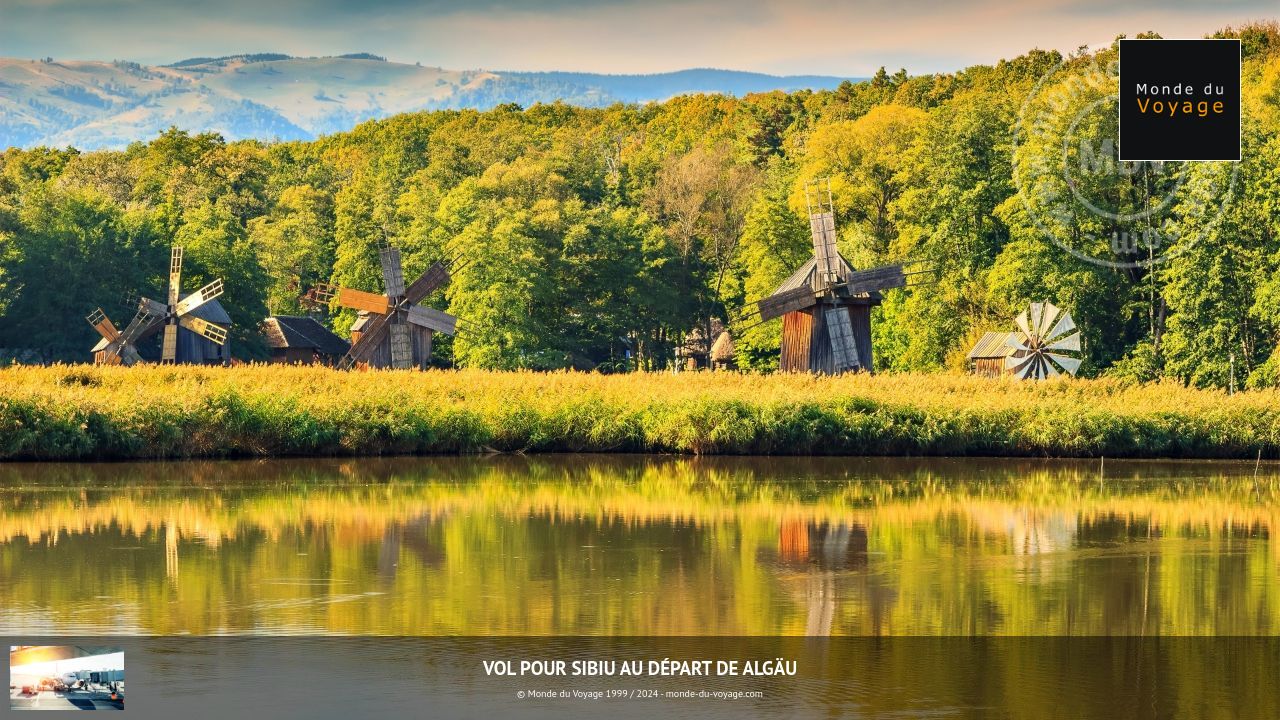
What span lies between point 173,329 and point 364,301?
7.86 meters

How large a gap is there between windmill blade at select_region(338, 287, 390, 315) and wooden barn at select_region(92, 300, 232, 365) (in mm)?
6629

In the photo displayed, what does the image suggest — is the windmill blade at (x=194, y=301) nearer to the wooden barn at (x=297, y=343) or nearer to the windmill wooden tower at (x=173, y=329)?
the windmill wooden tower at (x=173, y=329)

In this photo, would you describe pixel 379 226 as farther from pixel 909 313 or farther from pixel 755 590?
pixel 755 590

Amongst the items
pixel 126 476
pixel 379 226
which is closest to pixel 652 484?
pixel 126 476

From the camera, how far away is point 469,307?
5706cm

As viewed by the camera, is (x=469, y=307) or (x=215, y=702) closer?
(x=215, y=702)

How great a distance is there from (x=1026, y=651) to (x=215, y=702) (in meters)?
6.70

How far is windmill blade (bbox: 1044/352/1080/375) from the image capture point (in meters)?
45.8

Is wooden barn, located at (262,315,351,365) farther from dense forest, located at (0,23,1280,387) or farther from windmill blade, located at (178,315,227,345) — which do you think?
windmill blade, located at (178,315,227,345)

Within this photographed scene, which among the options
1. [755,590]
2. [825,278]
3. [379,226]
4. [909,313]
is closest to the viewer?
[755,590]

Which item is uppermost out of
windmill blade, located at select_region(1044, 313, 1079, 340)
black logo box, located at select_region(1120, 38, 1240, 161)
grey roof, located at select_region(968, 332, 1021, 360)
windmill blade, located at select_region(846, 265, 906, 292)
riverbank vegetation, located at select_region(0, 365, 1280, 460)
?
black logo box, located at select_region(1120, 38, 1240, 161)

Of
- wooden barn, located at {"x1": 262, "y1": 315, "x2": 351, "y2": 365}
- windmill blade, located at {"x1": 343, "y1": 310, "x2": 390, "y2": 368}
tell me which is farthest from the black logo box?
wooden barn, located at {"x1": 262, "y1": 315, "x2": 351, "y2": 365}

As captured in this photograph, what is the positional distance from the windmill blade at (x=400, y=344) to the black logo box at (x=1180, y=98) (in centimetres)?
2092

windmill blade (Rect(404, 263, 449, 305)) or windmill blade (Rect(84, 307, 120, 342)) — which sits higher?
windmill blade (Rect(404, 263, 449, 305))
